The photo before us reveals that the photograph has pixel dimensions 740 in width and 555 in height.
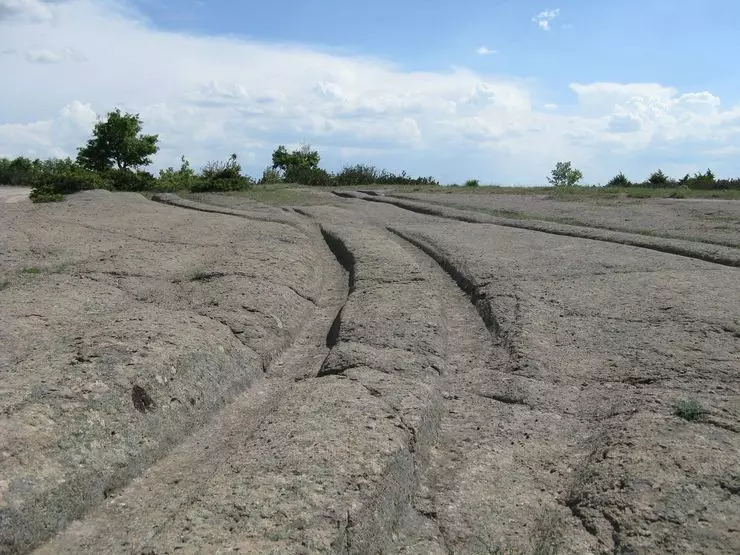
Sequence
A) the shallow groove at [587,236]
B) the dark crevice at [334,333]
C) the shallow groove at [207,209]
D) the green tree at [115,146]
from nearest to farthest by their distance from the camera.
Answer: the dark crevice at [334,333] < the shallow groove at [587,236] < the shallow groove at [207,209] < the green tree at [115,146]

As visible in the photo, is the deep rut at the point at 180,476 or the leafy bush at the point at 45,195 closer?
the deep rut at the point at 180,476

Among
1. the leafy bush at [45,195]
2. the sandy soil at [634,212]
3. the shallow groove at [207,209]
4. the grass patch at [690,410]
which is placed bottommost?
the grass patch at [690,410]

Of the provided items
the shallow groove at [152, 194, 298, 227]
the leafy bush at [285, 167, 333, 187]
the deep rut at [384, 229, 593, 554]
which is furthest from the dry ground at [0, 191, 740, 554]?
the leafy bush at [285, 167, 333, 187]

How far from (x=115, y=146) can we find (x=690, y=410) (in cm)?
3844

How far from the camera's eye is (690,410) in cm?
471

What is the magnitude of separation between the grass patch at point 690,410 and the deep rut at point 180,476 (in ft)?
8.81

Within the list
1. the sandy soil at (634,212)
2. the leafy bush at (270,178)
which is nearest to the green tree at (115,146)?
the leafy bush at (270,178)

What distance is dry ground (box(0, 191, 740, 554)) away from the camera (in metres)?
3.72

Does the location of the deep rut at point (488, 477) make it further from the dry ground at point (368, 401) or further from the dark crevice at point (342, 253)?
the dark crevice at point (342, 253)

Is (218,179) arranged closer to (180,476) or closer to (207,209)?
(207,209)

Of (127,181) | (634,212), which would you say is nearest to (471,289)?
(634,212)

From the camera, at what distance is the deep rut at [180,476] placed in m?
3.72

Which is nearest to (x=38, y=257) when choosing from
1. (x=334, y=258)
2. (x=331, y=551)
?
(x=334, y=258)

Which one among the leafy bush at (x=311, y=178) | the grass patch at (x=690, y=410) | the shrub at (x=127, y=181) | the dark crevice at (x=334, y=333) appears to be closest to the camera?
the grass patch at (x=690, y=410)
